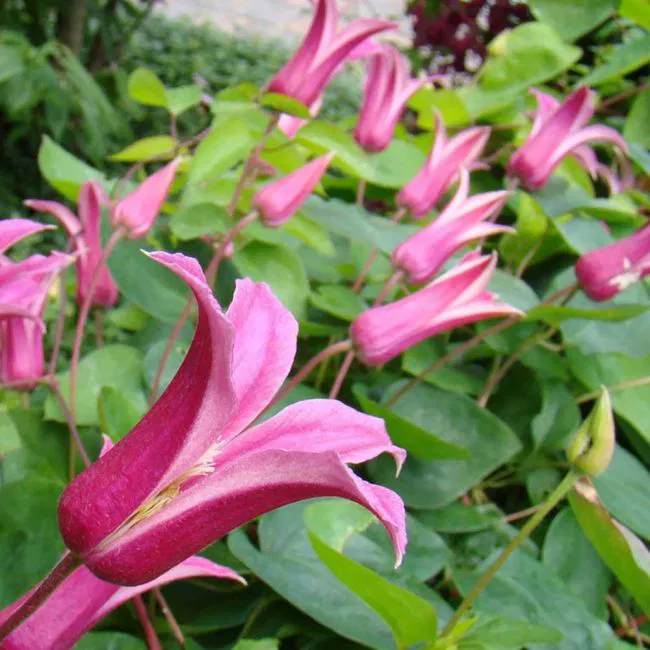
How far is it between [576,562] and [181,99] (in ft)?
1.52

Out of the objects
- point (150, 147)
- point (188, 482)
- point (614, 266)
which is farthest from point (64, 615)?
point (150, 147)

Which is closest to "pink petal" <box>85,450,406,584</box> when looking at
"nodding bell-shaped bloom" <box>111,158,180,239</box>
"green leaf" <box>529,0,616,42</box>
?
"nodding bell-shaped bloom" <box>111,158,180,239</box>

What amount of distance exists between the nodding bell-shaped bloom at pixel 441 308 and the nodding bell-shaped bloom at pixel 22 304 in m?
0.16

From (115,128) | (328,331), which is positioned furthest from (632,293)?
(115,128)

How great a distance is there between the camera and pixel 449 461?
1.63ft

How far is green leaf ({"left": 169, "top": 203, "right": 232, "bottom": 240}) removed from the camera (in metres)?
0.50

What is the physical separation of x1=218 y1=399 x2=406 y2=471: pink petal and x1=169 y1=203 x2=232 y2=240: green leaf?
0.27 meters

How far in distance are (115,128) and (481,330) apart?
141cm

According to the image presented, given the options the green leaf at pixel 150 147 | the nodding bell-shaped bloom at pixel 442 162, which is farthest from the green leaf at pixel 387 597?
the green leaf at pixel 150 147

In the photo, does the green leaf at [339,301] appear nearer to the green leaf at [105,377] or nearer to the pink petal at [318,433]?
the green leaf at [105,377]

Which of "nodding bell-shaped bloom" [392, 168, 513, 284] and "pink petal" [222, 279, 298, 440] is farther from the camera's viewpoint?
"nodding bell-shaped bloom" [392, 168, 513, 284]

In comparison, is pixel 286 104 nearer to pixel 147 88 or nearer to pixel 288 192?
pixel 288 192

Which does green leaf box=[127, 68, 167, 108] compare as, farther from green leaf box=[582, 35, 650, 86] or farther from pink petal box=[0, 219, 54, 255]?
pink petal box=[0, 219, 54, 255]

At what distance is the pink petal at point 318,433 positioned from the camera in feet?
0.77
